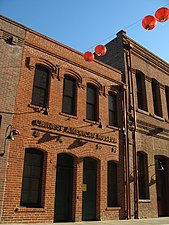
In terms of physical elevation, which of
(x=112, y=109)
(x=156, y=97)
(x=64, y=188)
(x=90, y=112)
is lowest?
(x=64, y=188)

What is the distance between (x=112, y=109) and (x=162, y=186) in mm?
6019

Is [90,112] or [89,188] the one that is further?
[90,112]

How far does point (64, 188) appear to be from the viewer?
11000 mm

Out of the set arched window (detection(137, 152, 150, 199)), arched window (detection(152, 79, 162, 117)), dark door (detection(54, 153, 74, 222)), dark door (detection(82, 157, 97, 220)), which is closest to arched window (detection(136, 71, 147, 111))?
arched window (detection(152, 79, 162, 117))

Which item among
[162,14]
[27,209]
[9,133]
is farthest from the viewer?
[9,133]

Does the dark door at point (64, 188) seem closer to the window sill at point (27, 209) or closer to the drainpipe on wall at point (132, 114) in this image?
the window sill at point (27, 209)

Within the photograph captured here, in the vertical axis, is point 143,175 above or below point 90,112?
below

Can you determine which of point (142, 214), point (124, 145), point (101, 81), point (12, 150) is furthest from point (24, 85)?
point (142, 214)

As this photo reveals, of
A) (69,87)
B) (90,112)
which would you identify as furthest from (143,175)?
(69,87)

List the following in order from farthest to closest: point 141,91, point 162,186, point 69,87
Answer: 1. point 141,91
2. point 162,186
3. point 69,87

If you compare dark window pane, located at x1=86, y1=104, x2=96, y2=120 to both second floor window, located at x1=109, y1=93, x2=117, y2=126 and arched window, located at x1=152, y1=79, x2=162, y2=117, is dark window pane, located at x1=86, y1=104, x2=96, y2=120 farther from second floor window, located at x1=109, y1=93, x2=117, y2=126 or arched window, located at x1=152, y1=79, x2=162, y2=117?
arched window, located at x1=152, y1=79, x2=162, y2=117

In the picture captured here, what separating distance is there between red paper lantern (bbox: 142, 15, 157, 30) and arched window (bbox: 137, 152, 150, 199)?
8.47 metres

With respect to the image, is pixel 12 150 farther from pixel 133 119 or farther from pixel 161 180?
pixel 161 180

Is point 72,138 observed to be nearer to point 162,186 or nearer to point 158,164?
point 158,164
